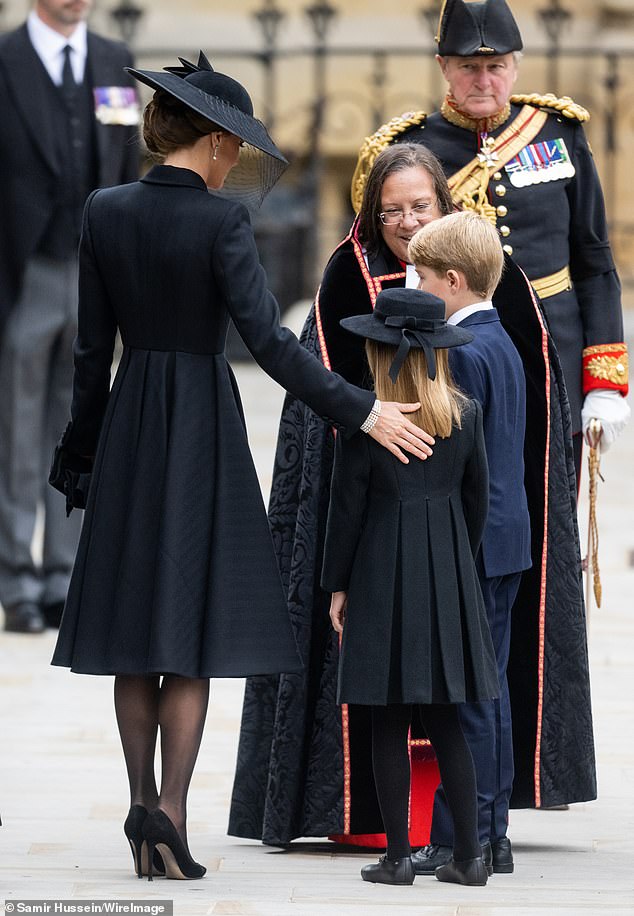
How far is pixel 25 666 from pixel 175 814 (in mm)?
2484

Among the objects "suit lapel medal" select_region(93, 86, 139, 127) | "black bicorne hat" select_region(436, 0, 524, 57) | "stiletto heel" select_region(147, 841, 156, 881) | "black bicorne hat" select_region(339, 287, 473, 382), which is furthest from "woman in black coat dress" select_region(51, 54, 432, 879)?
"suit lapel medal" select_region(93, 86, 139, 127)

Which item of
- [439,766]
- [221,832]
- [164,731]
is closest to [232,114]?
[164,731]

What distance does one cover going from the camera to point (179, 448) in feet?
13.0

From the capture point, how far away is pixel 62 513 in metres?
6.91

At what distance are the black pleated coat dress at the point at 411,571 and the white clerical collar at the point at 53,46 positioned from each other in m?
3.21

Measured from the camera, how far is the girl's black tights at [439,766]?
12.9ft

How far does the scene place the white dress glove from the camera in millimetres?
4820

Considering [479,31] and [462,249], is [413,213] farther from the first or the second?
[479,31]

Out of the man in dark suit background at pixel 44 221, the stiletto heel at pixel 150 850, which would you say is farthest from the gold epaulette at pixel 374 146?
the man in dark suit background at pixel 44 221

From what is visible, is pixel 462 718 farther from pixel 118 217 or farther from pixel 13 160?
pixel 13 160

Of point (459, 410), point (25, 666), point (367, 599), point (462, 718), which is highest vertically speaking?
point (459, 410)

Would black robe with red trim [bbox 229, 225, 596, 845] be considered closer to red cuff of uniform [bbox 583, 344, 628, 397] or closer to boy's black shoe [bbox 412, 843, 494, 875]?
boy's black shoe [bbox 412, 843, 494, 875]

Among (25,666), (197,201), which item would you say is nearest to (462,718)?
(197,201)

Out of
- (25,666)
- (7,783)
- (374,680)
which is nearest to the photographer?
(374,680)
